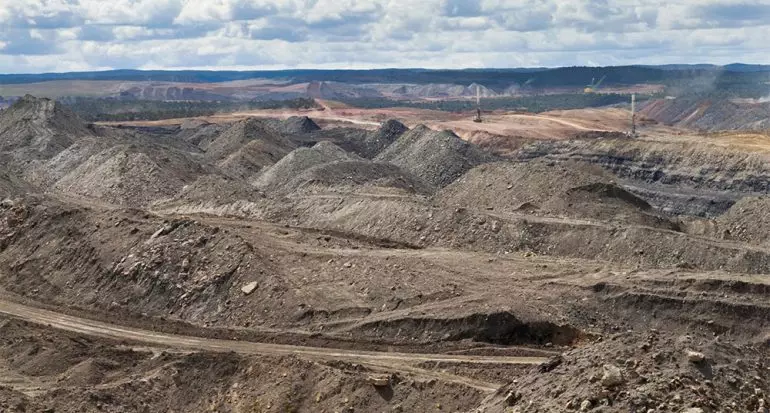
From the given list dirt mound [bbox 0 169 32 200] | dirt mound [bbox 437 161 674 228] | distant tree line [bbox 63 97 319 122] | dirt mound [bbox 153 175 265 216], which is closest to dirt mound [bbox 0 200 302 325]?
dirt mound [bbox 153 175 265 216]

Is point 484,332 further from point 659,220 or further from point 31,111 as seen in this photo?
point 31,111

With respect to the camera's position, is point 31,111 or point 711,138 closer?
point 711,138

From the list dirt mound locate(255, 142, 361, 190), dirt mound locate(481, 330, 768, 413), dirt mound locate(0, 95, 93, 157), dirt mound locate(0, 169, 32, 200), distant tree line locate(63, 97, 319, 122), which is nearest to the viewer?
dirt mound locate(481, 330, 768, 413)

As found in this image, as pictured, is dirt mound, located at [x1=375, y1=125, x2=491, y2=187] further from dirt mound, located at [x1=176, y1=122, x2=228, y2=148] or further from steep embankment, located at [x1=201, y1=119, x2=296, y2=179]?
dirt mound, located at [x1=176, y1=122, x2=228, y2=148]

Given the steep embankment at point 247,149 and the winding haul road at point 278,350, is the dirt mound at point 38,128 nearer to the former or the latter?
the steep embankment at point 247,149

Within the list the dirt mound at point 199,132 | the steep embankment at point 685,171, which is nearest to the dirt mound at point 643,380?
the steep embankment at point 685,171

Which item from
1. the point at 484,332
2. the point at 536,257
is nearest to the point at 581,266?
the point at 536,257

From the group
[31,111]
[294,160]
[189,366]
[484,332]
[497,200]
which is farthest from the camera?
[31,111]
